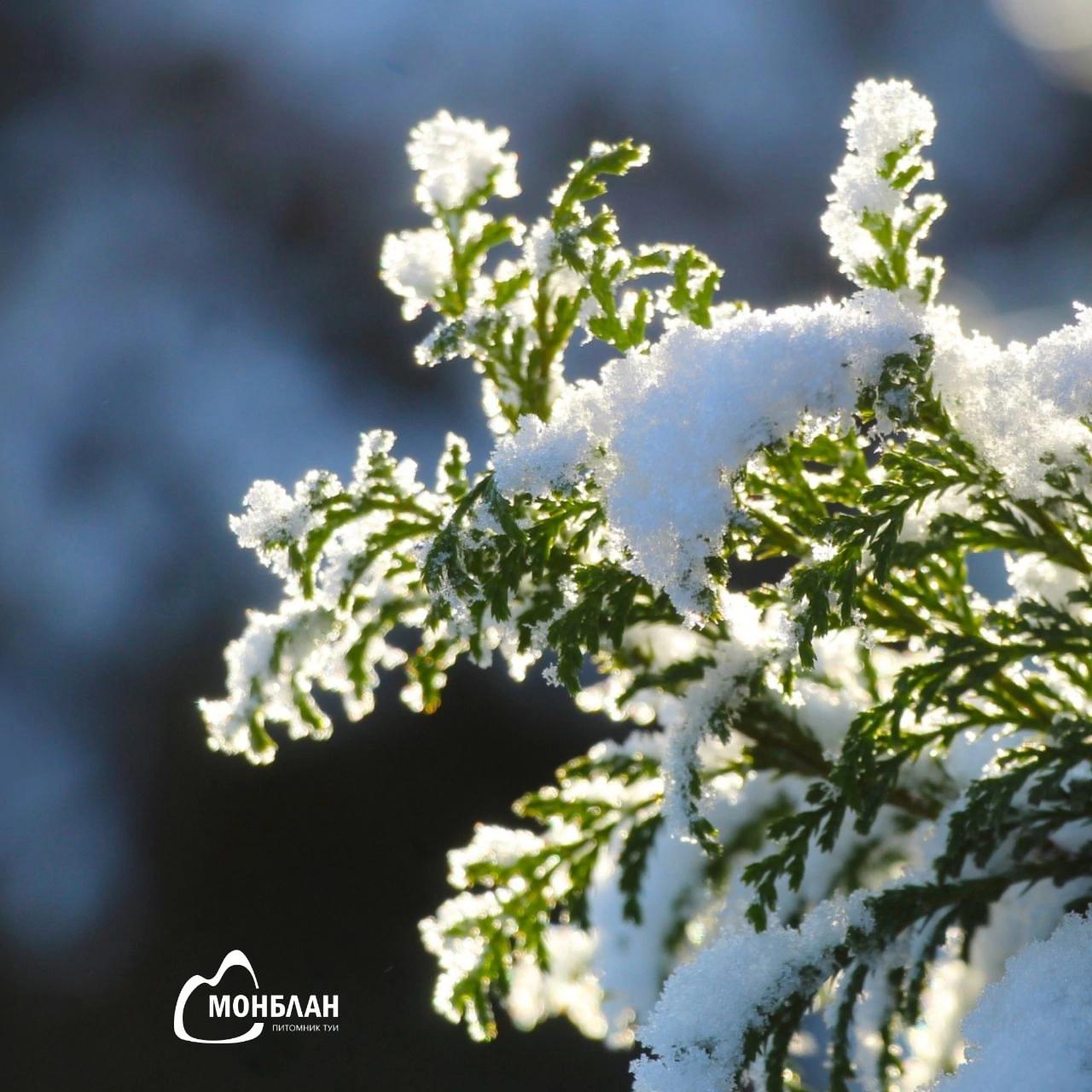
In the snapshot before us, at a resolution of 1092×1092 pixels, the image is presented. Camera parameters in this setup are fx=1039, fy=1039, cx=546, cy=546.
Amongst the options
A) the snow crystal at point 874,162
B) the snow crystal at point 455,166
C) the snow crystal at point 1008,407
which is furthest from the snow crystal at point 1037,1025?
the snow crystal at point 455,166

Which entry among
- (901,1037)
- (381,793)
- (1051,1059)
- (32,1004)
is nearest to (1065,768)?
(1051,1059)

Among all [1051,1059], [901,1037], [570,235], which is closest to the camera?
[1051,1059]

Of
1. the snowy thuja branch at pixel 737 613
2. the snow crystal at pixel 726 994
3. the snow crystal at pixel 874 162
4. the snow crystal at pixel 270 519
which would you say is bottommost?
the snow crystal at pixel 726 994

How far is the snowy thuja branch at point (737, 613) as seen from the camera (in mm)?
791

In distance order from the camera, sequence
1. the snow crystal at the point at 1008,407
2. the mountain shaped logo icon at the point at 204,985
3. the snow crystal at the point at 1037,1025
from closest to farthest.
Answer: the snow crystal at the point at 1037,1025 → the snow crystal at the point at 1008,407 → the mountain shaped logo icon at the point at 204,985

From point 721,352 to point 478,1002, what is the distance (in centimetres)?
70

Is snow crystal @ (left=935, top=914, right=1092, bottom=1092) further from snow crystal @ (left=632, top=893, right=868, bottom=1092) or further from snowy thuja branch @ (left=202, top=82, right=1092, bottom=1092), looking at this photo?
snow crystal @ (left=632, top=893, right=868, bottom=1092)

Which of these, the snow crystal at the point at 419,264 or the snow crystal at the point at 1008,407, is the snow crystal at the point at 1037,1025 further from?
the snow crystal at the point at 419,264

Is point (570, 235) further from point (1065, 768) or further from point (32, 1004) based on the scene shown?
point (32, 1004)

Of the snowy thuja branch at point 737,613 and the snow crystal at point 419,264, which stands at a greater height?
the snow crystal at point 419,264

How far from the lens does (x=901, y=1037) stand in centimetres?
115

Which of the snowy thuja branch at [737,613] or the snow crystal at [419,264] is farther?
the snow crystal at [419,264]

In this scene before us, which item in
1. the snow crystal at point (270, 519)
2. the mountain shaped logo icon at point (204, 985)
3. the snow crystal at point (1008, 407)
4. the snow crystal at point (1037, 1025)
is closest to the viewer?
the snow crystal at point (1037, 1025)

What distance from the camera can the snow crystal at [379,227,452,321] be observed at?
1046 mm
